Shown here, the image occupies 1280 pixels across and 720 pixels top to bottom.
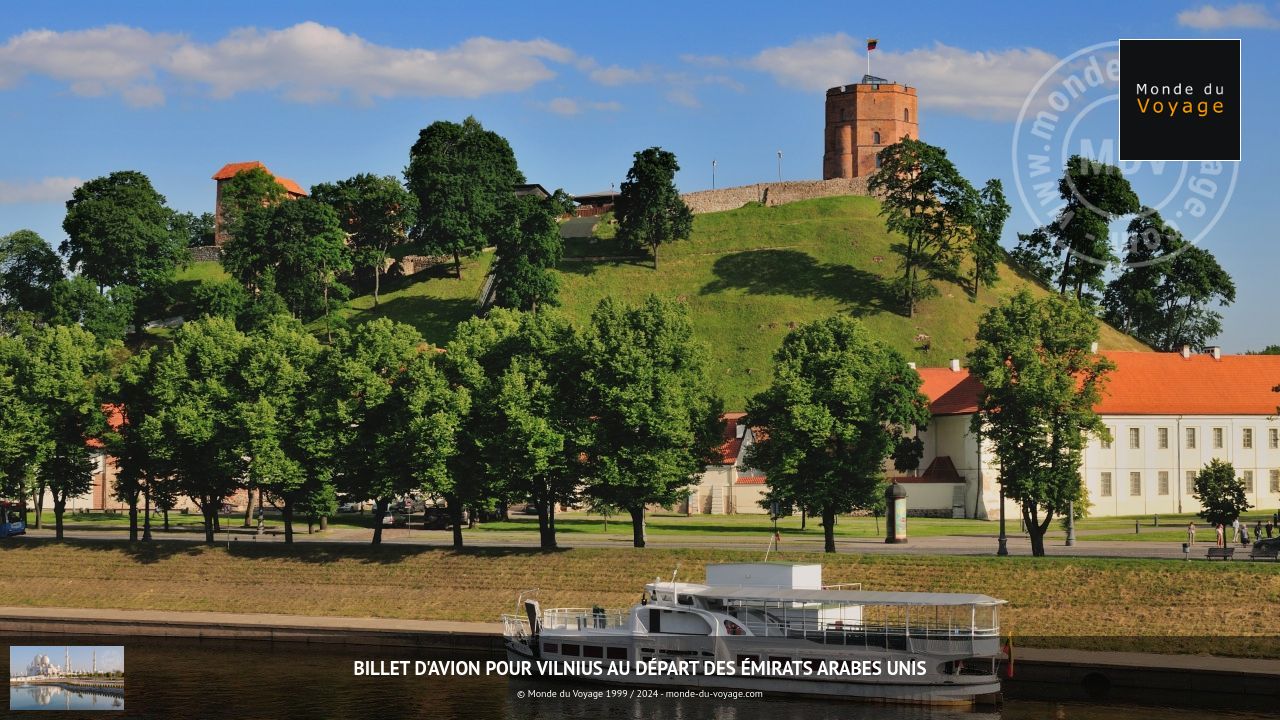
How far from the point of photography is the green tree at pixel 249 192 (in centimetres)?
16225

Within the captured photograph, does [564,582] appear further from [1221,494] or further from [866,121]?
[866,121]

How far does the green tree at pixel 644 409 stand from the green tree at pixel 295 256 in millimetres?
67984

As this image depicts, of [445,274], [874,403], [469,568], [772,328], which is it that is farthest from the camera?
[445,274]

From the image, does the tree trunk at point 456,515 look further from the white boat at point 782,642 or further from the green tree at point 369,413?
the white boat at point 782,642

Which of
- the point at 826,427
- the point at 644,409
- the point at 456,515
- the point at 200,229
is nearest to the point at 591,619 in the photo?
the point at 644,409

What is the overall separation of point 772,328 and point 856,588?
76.0m

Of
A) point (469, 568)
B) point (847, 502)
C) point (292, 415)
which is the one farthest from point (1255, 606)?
point (292, 415)

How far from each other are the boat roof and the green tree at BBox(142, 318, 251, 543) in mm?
34443

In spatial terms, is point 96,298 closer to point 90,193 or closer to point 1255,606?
point 90,193

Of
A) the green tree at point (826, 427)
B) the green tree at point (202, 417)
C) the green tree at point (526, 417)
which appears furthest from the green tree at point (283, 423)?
the green tree at point (826, 427)

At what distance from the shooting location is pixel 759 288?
146125 millimetres

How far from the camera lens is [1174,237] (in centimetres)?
14538

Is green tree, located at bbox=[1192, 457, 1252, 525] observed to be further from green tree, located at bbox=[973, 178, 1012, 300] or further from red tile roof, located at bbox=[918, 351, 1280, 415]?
green tree, located at bbox=[973, 178, 1012, 300]

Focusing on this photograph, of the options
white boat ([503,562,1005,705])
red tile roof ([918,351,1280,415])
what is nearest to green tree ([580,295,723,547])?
white boat ([503,562,1005,705])
